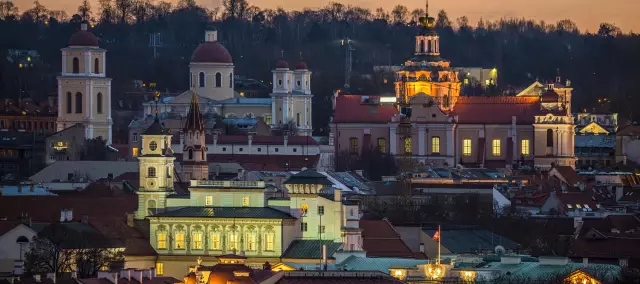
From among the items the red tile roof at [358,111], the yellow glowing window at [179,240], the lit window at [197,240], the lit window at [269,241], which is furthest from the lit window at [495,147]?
the lit window at [269,241]

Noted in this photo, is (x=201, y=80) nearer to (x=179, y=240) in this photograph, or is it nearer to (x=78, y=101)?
(x=78, y=101)

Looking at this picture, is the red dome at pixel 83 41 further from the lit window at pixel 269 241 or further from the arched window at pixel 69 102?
the lit window at pixel 269 241

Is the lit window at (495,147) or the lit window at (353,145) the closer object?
the lit window at (353,145)

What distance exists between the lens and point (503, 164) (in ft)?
474

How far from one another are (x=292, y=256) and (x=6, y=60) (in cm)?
9513

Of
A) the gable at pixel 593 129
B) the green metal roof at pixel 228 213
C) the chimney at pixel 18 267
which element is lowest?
the chimney at pixel 18 267

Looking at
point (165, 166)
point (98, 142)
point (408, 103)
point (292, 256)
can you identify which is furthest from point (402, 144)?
point (292, 256)

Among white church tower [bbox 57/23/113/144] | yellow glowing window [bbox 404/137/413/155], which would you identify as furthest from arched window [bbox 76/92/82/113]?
yellow glowing window [bbox 404/137/413/155]

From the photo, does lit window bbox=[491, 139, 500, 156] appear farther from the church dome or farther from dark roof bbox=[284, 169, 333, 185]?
dark roof bbox=[284, 169, 333, 185]

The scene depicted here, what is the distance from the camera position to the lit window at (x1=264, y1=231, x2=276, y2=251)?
83.7 metres

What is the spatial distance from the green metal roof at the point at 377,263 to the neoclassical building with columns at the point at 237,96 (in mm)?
77563

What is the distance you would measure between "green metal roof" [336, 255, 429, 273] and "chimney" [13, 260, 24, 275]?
7.49 metres

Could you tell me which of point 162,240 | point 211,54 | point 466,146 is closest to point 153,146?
point 162,240

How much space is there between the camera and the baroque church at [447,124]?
143500 millimetres
